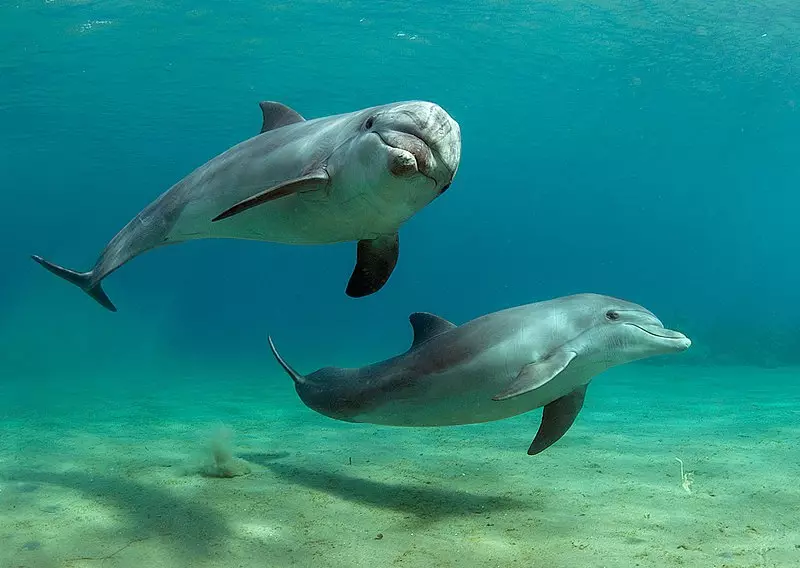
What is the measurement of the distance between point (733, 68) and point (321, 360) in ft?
78.0

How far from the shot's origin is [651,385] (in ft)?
57.6

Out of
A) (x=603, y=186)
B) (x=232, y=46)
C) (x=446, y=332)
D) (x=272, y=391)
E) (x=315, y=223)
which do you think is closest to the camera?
(x=315, y=223)

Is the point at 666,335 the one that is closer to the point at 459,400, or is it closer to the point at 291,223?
the point at 459,400

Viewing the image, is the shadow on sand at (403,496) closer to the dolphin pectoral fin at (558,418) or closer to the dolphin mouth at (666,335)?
the dolphin pectoral fin at (558,418)

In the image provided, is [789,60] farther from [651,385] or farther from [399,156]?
[399,156]

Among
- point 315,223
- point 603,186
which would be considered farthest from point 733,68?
point 603,186

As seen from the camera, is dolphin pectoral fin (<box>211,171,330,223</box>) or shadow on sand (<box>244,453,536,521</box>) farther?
shadow on sand (<box>244,453,536,521</box>)

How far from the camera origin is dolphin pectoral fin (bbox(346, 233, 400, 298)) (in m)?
4.95

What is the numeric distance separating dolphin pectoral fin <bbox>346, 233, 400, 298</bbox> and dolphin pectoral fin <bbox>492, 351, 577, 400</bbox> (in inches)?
49.9

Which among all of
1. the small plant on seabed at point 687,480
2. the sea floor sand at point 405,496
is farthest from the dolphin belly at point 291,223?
the small plant on seabed at point 687,480

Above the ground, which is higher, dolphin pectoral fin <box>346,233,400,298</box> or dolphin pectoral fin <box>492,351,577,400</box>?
dolphin pectoral fin <box>346,233,400,298</box>

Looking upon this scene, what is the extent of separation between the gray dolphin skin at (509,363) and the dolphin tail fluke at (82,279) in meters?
2.45

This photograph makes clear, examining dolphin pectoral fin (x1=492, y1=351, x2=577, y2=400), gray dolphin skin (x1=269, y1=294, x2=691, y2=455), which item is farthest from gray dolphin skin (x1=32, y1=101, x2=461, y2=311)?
dolphin pectoral fin (x1=492, y1=351, x2=577, y2=400)

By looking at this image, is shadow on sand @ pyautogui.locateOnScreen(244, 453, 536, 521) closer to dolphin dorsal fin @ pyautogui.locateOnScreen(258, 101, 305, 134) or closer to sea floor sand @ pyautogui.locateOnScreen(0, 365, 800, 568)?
sea floor sand @ pyautogui.locateOnScreen(0, 365, 800, 568)
